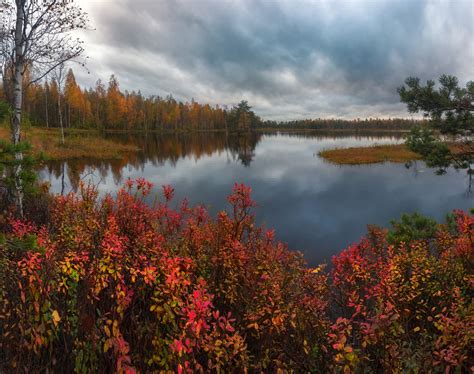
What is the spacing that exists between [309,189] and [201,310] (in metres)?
24.1

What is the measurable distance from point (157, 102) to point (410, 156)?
12093cm

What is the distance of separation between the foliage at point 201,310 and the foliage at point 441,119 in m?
3.01

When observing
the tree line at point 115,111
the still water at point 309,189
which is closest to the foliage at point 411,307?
the still water at point 309,189

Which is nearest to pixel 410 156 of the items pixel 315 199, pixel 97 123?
pixel 315 199

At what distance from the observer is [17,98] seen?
366 inches

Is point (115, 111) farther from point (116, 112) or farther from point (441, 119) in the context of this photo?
point (441, 119)

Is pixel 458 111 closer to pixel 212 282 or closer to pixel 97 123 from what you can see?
pixel 212 282

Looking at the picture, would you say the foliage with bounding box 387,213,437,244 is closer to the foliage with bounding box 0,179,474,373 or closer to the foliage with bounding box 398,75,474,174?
the foliage with bounding box 0,179,474,373

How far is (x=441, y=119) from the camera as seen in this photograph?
29.6 ft

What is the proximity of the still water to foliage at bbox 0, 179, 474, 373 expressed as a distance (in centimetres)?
491

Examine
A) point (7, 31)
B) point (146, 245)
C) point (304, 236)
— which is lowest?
point (304, 236)

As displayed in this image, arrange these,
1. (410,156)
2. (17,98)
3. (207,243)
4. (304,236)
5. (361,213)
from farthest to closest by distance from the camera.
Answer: (410,156), (361,213), (304,236), (17,98), (207,243)

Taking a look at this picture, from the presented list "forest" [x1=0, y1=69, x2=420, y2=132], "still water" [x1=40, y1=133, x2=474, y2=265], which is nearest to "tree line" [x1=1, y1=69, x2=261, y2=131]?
"forest" [x1=0, y1=69, x2=420, y2=132]

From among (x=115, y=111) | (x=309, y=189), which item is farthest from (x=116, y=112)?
(x=309, y=189)
